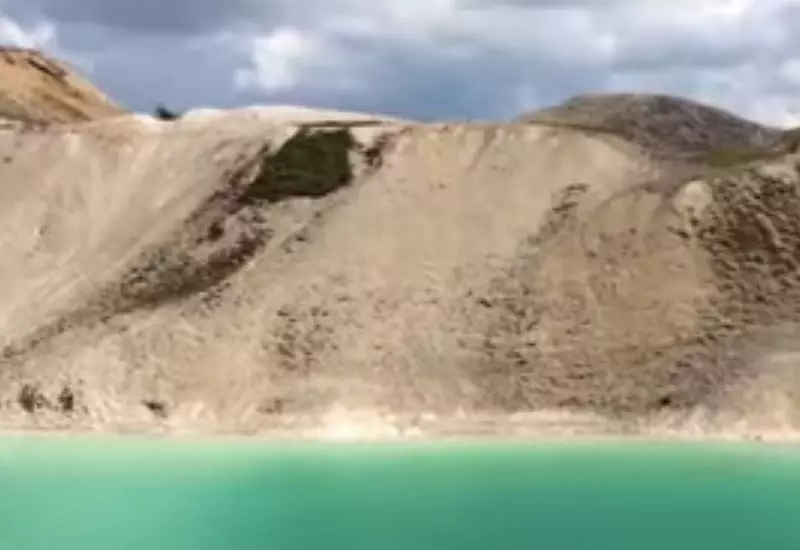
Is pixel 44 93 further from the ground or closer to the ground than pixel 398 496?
further from the ground

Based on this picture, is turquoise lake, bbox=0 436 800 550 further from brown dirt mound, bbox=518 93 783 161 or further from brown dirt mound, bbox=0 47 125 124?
brown dirt mound, bbox=0 47 125 124

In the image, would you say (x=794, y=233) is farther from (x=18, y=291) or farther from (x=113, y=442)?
(x=18, y=291)

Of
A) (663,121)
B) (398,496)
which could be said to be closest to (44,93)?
(663,121)

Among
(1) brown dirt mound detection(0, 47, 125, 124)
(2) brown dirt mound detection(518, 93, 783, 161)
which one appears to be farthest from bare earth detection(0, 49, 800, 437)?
(1) brown dirt mound detection(0, 47, 125, 124)

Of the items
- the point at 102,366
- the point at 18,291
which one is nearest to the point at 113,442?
the point at 102,366

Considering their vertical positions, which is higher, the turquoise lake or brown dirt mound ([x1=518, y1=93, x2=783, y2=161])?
brown dirt mound ([x1=518, y1=93, x2=783, y2=161])

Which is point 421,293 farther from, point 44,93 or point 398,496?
point 44,93
